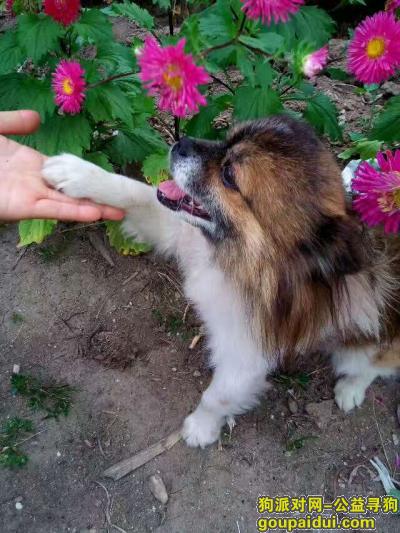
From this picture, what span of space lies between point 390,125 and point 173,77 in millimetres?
1063

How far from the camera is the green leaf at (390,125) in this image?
198 cm

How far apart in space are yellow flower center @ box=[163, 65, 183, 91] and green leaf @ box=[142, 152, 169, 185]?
86 cm

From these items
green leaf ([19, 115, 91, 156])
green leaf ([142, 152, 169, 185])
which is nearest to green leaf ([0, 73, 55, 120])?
green leaf ([19, 115, 91, 156])

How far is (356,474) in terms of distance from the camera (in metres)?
2.57

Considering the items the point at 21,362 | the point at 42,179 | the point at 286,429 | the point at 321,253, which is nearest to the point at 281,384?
the point at 286,429

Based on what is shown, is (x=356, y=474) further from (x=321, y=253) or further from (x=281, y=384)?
(x=321, y=253)

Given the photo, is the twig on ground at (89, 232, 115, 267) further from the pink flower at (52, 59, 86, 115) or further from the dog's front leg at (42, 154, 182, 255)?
the pink flower at (52, 59, 86, 115)

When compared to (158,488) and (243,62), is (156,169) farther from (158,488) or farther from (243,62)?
(158,488)

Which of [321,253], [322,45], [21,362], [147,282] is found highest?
[322,45]

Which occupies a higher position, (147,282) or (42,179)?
(42,179)

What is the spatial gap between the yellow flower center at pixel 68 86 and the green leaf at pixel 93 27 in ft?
0.83

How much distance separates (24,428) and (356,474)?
182cm

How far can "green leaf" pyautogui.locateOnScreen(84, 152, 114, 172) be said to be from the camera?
7.82 feet

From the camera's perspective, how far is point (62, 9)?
1679mm
